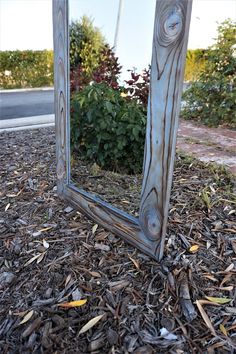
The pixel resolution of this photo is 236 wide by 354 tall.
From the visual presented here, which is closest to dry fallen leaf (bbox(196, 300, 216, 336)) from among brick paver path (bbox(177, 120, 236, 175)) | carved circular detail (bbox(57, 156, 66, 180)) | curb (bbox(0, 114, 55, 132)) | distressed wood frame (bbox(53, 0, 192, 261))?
distressed wood frame (bbox(53, 0, 192, 261))

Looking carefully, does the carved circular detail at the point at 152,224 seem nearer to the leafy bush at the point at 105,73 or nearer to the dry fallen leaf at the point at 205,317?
the dry fallen leaf at the point at 205,317

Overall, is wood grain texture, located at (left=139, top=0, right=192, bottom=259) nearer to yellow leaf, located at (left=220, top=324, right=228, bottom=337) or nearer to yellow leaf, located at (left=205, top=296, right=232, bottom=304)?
yellow leaf, located at (left=205, top=296, right=232, bottom=304)

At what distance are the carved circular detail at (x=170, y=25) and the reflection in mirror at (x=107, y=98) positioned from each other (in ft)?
2.17

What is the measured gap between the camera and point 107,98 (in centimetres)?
243

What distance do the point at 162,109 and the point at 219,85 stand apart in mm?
3734

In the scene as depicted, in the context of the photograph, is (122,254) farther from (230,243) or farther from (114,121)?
(114,121)

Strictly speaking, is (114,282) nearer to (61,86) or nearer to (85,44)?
(61,86)

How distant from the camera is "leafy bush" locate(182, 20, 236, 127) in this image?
449 cm

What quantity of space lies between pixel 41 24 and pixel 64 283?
12524 mm

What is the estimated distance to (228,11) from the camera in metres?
9.42

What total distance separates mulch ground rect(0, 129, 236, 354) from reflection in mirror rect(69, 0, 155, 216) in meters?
0.34

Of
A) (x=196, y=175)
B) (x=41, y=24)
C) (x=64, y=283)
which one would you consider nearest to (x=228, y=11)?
(x=41, y=24)

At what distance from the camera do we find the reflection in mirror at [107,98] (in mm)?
1981

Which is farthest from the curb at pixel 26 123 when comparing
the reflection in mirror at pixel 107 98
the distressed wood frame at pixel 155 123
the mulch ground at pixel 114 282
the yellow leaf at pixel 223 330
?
the yellow leaf at pixel 223 330
